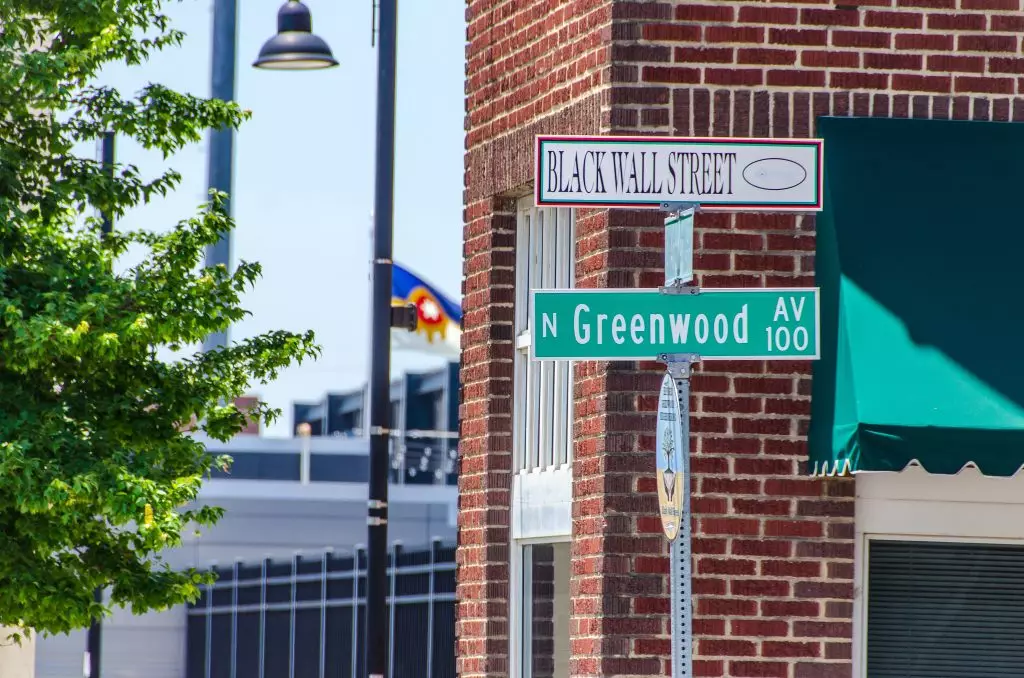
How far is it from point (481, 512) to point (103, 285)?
392 cm

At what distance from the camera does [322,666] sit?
22.6 m

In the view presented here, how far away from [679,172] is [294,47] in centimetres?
1127

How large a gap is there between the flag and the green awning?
891 cm

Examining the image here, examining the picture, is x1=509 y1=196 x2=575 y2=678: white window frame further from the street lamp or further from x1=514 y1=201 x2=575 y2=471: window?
the street lamp

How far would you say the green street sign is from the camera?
6406mm

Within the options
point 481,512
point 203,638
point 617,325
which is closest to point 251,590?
point 203,638

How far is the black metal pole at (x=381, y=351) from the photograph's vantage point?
49.6 ft

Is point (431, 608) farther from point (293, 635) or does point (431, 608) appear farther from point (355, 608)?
point (293, 635)

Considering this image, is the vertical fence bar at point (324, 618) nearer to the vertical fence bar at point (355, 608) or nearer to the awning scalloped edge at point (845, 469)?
the vertical fence bar at point (355, 608)

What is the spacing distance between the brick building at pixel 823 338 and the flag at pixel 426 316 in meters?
8.57

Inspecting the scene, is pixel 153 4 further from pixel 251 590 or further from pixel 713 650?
pixel 251 590

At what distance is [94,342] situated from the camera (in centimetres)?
1228

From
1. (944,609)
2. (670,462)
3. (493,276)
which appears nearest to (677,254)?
(670,462)

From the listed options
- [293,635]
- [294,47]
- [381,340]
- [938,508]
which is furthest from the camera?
[293,635]
